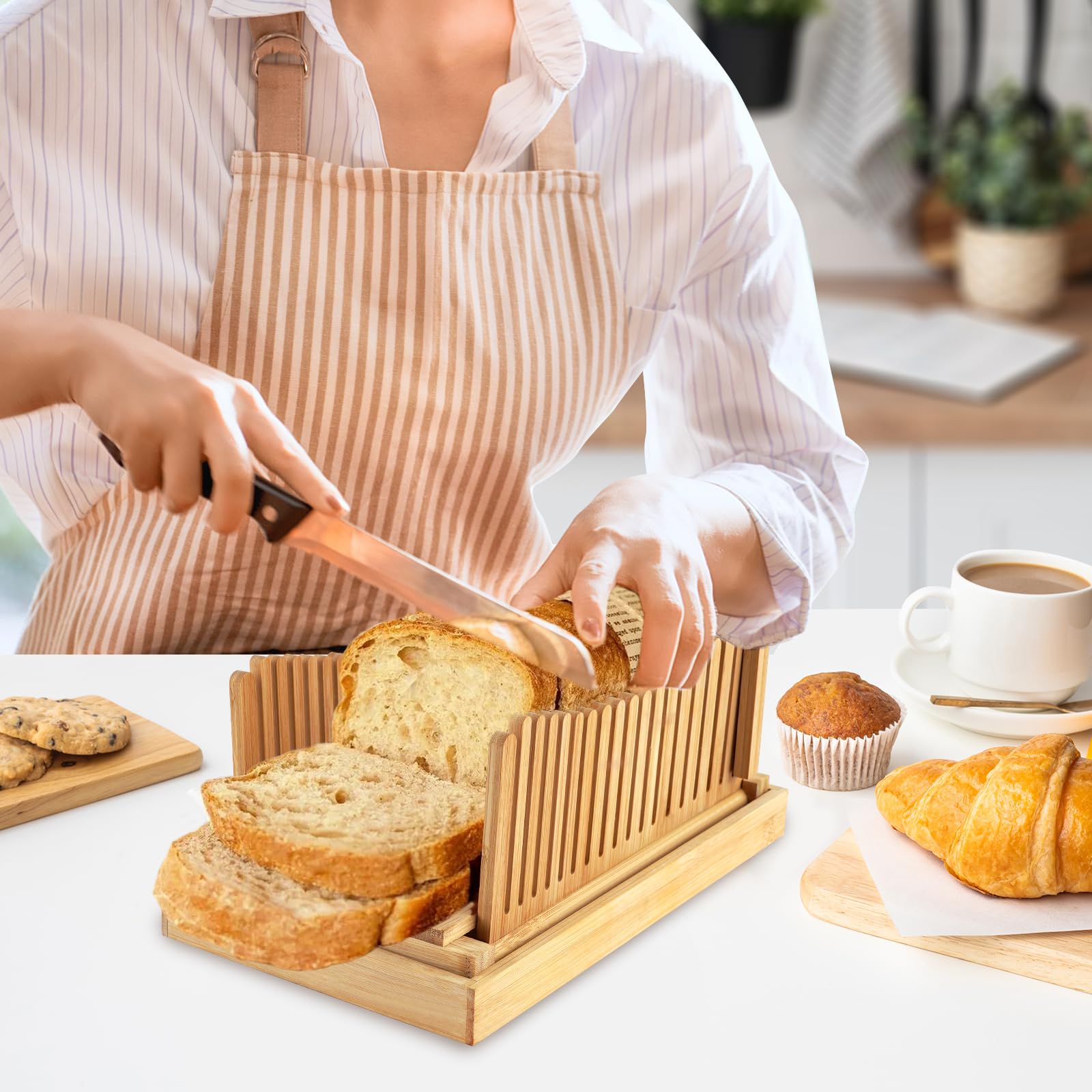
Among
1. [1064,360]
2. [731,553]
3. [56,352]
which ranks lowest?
[1064,360]

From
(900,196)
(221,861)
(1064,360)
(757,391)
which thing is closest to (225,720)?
(221,861)

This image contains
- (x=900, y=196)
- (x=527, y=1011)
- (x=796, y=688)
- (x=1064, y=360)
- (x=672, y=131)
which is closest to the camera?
(x=527, y=1011)

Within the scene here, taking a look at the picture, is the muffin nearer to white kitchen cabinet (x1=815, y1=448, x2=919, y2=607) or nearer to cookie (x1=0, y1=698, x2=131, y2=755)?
cookie (x1=0, y1=698, x2=131, y2=755)

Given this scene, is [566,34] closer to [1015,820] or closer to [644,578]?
[644,578]

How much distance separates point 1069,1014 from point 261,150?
760 mm

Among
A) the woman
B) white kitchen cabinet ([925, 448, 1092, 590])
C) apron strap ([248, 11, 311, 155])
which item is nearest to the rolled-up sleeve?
the woman

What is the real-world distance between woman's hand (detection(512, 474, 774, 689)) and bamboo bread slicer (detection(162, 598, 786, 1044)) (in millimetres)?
22

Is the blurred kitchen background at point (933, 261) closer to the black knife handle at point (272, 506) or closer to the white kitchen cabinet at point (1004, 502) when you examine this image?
the white kitchen cabinet at point (1004, 502)

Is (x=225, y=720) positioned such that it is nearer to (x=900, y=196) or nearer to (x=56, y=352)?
(x=56, y=352)

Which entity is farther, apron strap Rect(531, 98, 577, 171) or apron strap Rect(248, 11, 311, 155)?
apron strap Rect(531, 98, 577, 171)

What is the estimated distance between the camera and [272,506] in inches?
27.6

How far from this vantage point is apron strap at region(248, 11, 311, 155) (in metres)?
1.00

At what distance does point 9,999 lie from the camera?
692mm

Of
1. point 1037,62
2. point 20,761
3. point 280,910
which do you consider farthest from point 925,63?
point 280,910
